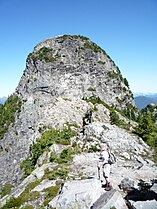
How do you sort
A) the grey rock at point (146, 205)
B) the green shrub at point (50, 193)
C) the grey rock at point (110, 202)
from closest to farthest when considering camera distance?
the grey rock at point (146, 205)
the grey rock at point (110, 202)
the green shrub at point (50, 193)

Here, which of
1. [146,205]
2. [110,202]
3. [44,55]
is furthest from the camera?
[44,55]

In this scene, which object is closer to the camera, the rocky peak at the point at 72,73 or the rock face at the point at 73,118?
the rock face at the point at 73,118

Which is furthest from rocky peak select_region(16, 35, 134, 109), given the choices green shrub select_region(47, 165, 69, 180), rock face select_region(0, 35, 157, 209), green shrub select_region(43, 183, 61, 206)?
green shrub select_region(43, 183, 61, 206)

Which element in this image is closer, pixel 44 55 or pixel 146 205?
pixel 146 205

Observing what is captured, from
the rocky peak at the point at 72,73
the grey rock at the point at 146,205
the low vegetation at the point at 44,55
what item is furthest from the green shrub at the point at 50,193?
the low vegetation at the point at 44,55

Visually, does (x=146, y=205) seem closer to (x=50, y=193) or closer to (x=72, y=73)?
(x=50, y=193)

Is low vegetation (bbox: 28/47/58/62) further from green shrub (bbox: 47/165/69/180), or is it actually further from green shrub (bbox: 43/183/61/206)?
green shrub (bbox: 43/183/61/206)

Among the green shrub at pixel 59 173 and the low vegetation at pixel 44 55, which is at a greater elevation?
the low vegetation at pixel 44 55

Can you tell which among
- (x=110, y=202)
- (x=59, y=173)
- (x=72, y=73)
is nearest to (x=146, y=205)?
(x=110, y=202)

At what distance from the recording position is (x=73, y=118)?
47625 millimetres

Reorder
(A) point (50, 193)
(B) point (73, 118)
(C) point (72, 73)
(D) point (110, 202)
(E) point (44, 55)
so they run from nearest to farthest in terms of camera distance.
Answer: (D) point (110, 202)
(A) point (50, 193)
(B) point (73, 118)
(C) point (72, 73)
(E) point (44, 55)

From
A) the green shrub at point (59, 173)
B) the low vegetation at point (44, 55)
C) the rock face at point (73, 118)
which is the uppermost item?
the low vegetation at point (44, 55)

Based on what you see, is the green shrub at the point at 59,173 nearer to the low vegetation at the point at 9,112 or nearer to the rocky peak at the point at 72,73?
the rocky peak at the point at 72,73

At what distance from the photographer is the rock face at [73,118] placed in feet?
72.1
